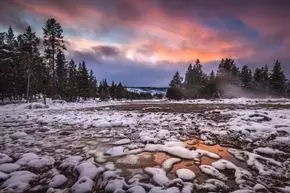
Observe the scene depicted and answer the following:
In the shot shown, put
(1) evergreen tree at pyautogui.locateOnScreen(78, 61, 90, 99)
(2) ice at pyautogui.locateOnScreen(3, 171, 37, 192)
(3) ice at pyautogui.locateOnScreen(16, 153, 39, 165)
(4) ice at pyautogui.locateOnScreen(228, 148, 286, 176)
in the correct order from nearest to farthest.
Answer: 1. (2) ice at pyautogui.locateOnScreen(3, 171, 37, 192)
2. (4) ice at pyautogui.locateOnScreen(228, 148, 286, 176)
3. (3) ice at pyautogui.locateOnScreen(16, 153, 39, 165)
4. (1) evergreen tree at pyautogui.locateOnScreen(78, 61, 90, 99)

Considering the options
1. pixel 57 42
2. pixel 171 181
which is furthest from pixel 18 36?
pixel 171 181

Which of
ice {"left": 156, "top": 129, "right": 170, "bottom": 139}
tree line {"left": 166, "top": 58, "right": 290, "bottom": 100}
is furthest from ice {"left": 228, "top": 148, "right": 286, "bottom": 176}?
tree line {"left": 166, "top": 58, "right": 290, "bottom": 100}

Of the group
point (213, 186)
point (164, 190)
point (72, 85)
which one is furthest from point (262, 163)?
point (72, 85)

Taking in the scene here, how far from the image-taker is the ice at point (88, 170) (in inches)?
188

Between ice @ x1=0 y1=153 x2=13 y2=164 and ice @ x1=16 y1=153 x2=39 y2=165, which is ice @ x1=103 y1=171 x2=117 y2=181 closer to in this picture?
ice @ x1=16 y1=153 x2=39 y2=165

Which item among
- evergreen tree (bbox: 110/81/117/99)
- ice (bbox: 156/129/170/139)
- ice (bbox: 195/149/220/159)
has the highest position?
evergreen tree (bbox: 110/81/117/99)

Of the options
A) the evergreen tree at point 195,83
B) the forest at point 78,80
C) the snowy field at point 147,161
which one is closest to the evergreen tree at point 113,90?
the forest at point 78,80

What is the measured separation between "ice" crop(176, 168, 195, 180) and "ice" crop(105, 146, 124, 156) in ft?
6.41

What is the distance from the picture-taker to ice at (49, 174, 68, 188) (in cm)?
432

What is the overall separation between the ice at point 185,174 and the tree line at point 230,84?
237 feet

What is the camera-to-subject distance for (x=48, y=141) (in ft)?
25.4

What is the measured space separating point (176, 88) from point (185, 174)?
74834 millimetres

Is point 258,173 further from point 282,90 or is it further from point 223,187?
point 282,90

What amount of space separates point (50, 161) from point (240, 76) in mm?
81165
